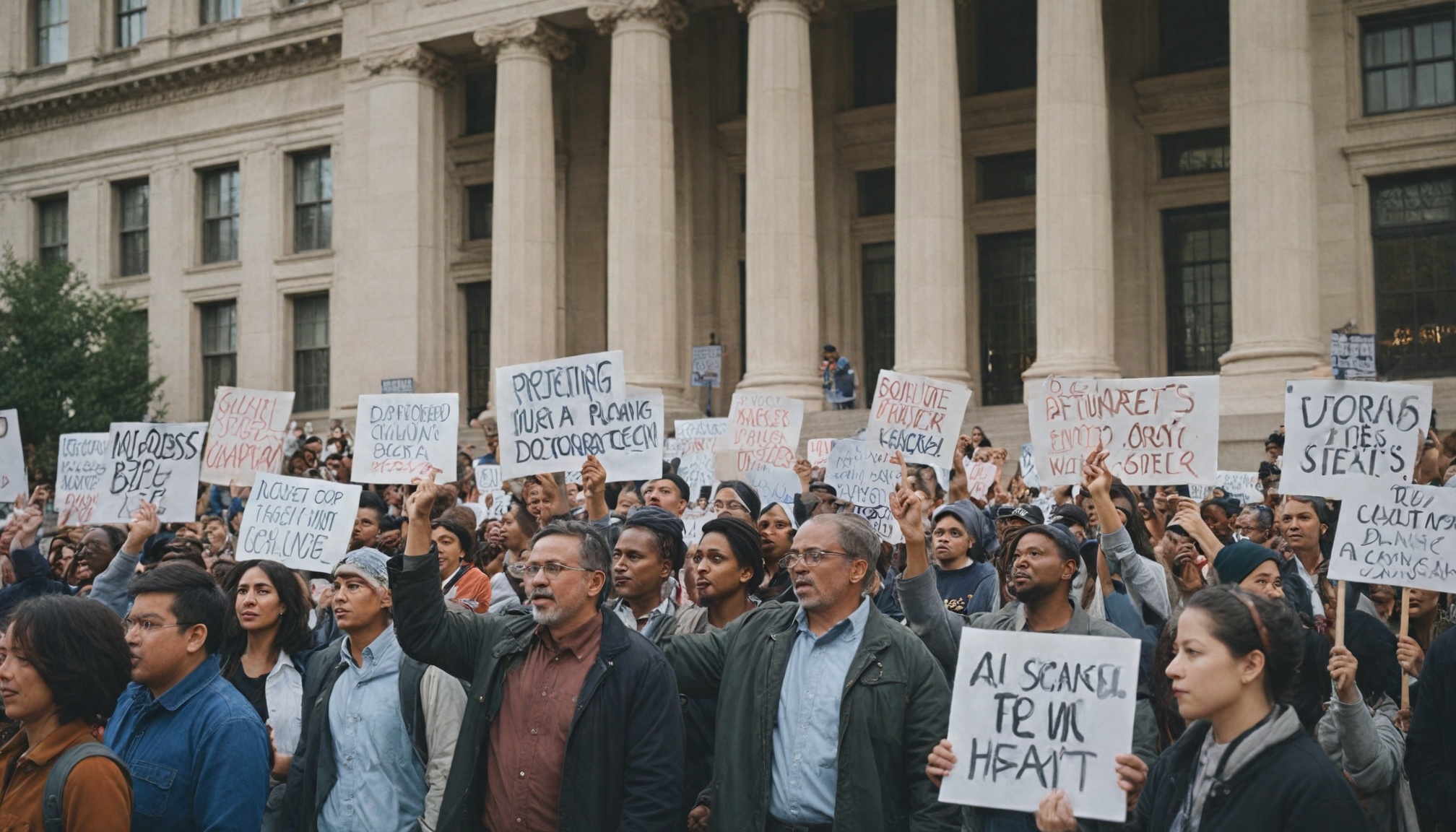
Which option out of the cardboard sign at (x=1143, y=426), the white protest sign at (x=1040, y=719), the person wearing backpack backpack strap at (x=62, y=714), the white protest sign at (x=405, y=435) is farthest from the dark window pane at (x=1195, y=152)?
the person wearing backpack backpack strap at (x=62, y=714)

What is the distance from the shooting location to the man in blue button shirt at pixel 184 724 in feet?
17.2

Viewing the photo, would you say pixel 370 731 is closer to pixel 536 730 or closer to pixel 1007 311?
pixel 536 730

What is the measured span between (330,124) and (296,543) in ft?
94.4

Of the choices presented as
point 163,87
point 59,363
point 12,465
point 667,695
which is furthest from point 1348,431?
point 163,87

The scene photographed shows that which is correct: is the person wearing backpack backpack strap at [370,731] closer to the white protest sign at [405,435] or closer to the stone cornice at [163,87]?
the white protest sign at [405,435]

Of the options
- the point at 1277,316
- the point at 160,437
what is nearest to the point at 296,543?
the point at 160,437

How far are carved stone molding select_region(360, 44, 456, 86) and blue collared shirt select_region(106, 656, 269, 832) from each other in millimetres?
29739

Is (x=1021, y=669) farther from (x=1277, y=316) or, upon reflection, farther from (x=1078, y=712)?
(x=1277, y=316)

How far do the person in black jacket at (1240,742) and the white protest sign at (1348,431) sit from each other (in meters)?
5.14

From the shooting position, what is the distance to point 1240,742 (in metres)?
4.58

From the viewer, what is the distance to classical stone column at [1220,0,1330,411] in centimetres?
2392

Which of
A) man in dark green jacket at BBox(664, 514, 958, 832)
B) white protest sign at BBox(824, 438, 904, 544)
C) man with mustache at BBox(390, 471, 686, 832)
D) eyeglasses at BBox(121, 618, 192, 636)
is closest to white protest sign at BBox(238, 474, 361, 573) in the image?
man with mustache at BBox(390, 471, 686, 832)

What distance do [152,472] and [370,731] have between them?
7.38 m

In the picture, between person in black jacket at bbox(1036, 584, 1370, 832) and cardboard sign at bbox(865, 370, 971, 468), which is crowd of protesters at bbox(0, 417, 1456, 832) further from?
cardboard sign at bbox(865, 370, 971, 468)
